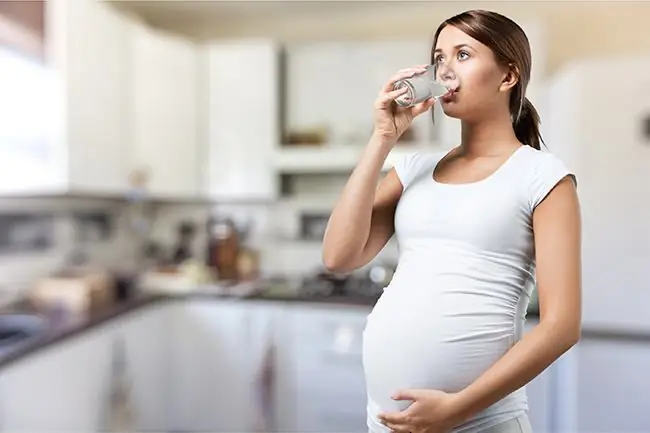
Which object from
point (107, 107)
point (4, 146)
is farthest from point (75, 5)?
point (4, 146)

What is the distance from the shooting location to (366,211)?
408 mm

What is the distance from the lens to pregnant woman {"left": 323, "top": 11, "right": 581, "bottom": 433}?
35 centimetres

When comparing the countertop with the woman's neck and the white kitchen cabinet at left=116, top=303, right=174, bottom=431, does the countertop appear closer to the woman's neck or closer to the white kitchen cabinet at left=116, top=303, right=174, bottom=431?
the white kitchen cabinet at left=116, top=303, right=174, bottom=431

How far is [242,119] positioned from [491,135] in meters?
1.68

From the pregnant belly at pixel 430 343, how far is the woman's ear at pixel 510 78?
13cm

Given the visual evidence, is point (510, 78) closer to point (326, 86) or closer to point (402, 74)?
point (402, 74)

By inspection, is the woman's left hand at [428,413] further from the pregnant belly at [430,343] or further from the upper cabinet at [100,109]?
the upper cabinet at [100,109]

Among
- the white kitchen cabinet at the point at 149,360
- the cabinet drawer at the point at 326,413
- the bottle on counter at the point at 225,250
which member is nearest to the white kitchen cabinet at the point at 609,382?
the cabinet drawer at the point at 326,413

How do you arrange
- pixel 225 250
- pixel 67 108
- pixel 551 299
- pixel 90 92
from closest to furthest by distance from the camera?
pixel 551 299, pixel 67 108, pixel 90 92, pixel 225 250

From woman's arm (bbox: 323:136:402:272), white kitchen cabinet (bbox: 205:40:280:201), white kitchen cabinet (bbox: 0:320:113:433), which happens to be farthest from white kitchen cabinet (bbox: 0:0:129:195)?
woman's arm (bbox: 323:136:402:272)

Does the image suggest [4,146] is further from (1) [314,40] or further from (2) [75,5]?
(1) [314,40]

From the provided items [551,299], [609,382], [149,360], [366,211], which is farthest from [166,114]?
[551,299]

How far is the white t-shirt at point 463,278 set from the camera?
357 millimetres

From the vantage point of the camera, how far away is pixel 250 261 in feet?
6.95
